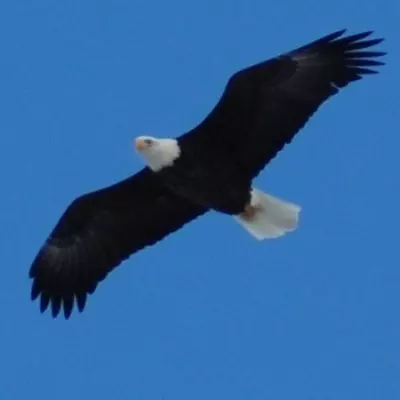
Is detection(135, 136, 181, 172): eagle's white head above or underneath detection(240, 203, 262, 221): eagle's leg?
above

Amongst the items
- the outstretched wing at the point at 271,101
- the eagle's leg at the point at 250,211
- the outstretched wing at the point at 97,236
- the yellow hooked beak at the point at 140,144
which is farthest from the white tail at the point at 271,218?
the yellow hooked beak at the point at 140,144

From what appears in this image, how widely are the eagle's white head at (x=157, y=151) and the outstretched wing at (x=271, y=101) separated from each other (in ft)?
0.31

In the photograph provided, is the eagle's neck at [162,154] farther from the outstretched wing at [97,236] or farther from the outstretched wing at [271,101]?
the outstretched wing at [97,236]

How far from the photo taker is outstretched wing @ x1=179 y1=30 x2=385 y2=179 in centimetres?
1393

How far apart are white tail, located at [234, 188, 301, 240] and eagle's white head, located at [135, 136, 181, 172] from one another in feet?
2.39

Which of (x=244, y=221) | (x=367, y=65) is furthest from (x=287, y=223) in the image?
(x=367, y=65)

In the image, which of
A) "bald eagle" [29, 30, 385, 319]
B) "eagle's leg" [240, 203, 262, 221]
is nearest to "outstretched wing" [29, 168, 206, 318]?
"bald eagle" [29, 30, 385, 319]

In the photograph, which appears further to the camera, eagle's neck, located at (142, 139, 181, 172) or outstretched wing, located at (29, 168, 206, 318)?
outstretched wing, located at (29, 168, 206, 318)

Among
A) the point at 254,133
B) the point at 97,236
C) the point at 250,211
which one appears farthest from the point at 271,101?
the point at 97,236

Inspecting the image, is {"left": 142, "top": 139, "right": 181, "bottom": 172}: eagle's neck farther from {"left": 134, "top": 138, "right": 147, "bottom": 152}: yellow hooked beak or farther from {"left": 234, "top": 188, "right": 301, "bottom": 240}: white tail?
{"left": 234, "top": 188, "right": 301, "bottom": 240}: white tail

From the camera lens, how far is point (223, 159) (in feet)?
45.9

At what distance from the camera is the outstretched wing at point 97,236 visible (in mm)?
14703

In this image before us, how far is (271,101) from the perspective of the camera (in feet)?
45.9

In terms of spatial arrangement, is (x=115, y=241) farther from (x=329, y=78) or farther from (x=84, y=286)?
(x=329, y=78)
